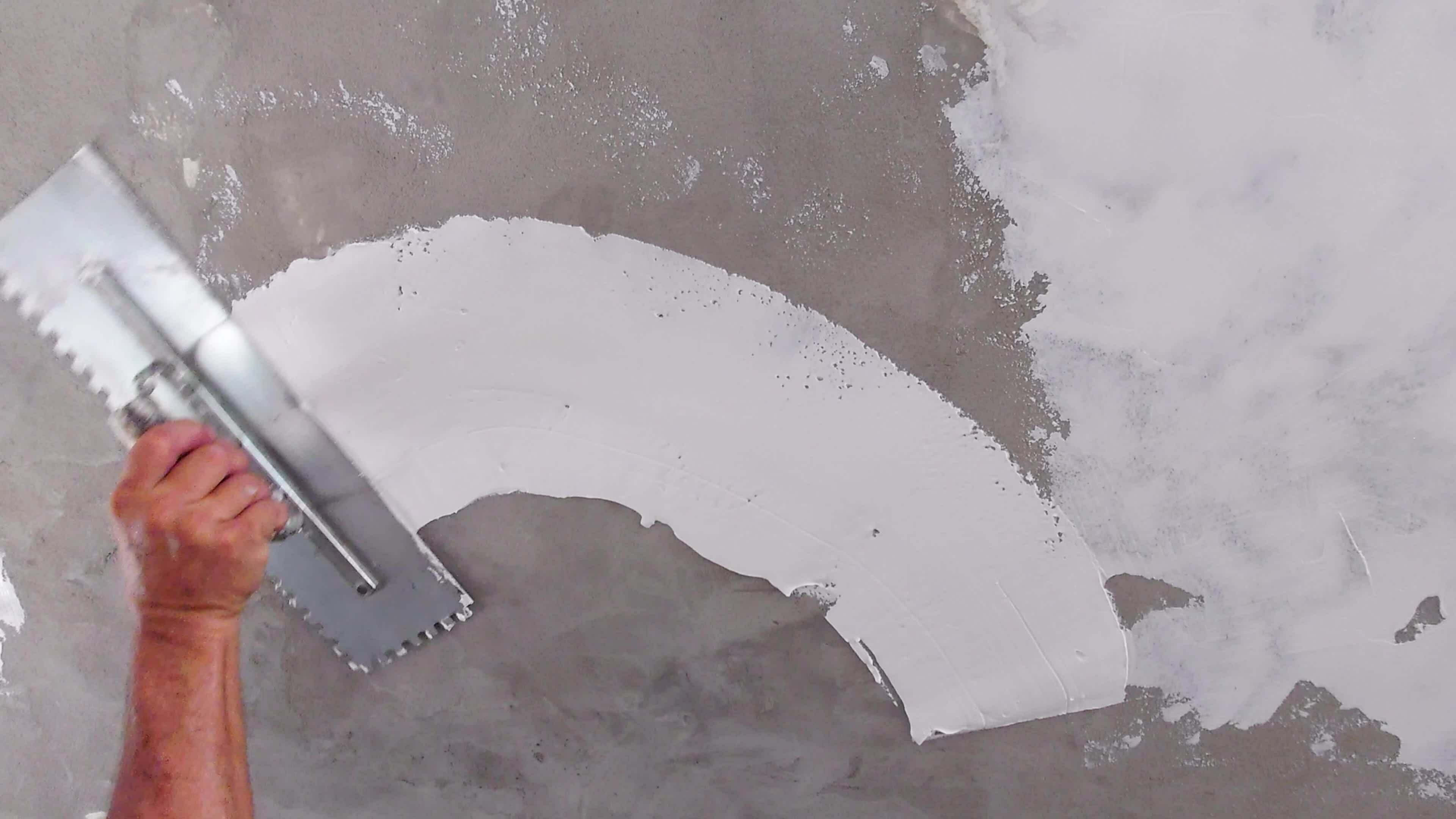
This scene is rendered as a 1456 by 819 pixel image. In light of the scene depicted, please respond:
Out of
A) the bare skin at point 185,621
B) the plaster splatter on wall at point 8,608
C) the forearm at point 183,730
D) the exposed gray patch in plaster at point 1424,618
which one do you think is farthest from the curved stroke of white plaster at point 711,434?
the plaster splatter on wall at point 8,608

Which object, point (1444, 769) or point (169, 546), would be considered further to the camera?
point (1444, 769)

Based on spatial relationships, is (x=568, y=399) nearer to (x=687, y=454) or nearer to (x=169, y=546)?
(x=687, y=454)

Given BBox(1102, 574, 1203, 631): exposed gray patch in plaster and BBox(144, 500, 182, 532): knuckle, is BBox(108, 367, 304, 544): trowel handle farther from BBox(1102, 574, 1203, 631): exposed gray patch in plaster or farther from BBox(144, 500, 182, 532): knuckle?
BBox(1102, 574, 1203, 631): exposed gray patch in plaster

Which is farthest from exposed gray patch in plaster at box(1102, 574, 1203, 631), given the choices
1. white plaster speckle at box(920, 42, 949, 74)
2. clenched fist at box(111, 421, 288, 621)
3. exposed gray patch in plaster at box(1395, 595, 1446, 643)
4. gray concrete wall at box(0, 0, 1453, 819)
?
clenched fist at box(111, 421, 288, 621)

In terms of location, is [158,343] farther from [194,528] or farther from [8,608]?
[8,608]

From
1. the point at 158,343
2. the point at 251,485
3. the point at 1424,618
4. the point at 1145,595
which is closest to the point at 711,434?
the point at 251,485

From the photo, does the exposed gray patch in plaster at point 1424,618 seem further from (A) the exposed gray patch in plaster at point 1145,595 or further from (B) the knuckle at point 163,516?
(B) the knuckle at point 163,516

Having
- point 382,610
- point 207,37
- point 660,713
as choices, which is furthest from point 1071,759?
point 207,37
